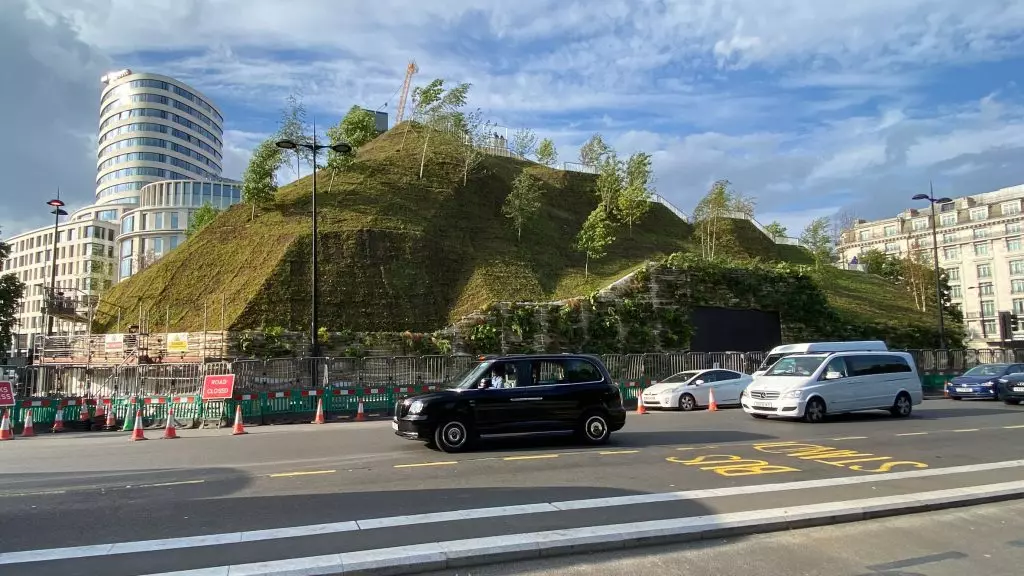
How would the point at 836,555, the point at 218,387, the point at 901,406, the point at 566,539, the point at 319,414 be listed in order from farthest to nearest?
Result: 1. the point at 218,387
2. the point at 319,414
3. the point at 901,406
4. the point at 566,539
5. the point at 836,555

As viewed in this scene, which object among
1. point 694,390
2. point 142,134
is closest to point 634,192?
point 694,390

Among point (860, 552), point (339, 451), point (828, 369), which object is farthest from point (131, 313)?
point (860, 552)

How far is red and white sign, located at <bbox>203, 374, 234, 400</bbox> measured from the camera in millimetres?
19047

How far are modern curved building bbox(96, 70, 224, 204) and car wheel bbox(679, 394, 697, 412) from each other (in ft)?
351

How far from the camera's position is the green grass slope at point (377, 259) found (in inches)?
1288

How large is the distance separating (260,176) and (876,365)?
115ft

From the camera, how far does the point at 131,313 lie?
35250 millimetres

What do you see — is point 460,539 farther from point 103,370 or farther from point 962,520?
point 103,370

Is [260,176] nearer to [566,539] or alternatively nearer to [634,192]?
[634,192]

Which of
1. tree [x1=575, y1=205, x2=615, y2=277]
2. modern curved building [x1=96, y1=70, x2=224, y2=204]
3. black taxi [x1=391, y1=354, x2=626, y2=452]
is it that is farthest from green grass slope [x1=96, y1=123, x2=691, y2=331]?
modern curved building [x1=96, y1=70, x2=224, y2=204]

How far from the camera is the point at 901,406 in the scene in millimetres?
16828

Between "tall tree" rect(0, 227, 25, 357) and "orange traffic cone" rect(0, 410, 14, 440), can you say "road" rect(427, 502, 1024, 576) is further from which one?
"tall tree" rect(0, 227, 25, 357)

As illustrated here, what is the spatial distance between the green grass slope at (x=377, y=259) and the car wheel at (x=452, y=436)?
19.5m

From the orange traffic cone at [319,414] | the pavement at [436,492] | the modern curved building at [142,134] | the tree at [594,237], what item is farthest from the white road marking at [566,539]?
the modern curved building at [142,134]
